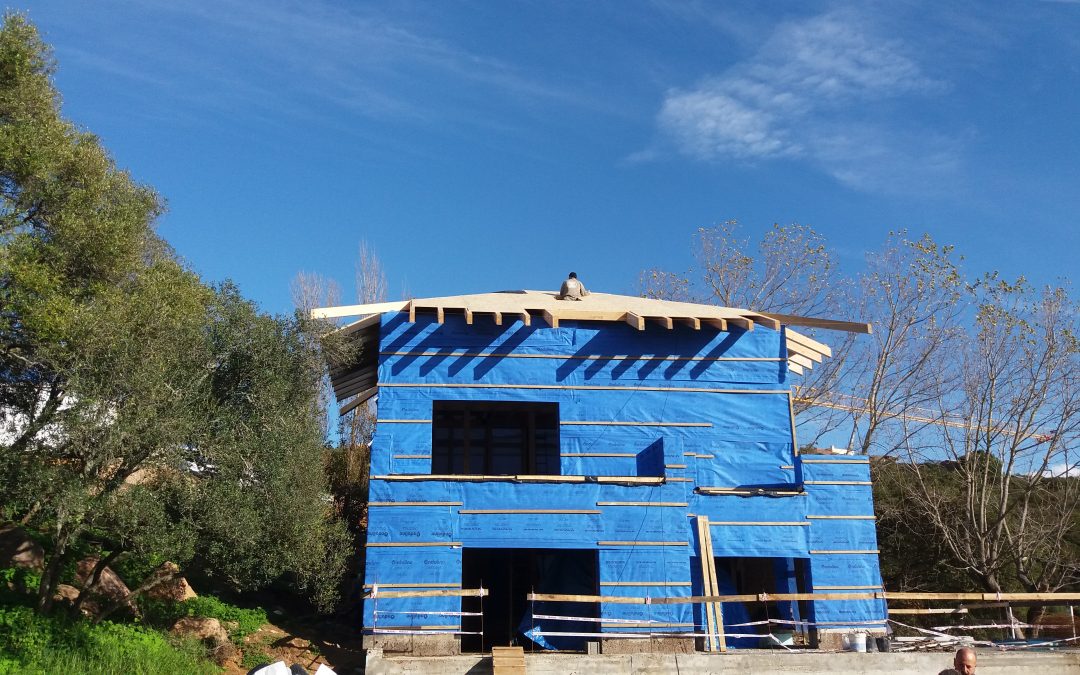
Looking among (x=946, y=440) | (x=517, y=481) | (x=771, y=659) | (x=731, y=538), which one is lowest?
(x=771, y=659)

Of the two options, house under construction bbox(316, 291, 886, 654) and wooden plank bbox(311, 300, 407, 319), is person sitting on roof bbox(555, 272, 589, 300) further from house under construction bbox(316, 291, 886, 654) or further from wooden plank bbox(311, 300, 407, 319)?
wooden plank bbox(311, 300, 407, 319)

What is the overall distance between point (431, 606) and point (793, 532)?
7922mm

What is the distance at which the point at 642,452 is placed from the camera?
19156 mm

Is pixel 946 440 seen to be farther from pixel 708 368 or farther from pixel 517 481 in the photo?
pixel 517 481

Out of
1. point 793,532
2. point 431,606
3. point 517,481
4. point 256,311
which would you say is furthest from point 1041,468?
point 256,311

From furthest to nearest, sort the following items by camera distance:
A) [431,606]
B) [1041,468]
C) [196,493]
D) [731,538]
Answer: [1041,468] < [731,538] < [431,606] < [196,493]

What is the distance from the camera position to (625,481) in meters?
17.9

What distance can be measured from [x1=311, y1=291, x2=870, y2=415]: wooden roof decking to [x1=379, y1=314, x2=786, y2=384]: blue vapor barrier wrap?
0.29m

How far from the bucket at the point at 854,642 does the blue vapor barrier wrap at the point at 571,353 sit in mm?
5824

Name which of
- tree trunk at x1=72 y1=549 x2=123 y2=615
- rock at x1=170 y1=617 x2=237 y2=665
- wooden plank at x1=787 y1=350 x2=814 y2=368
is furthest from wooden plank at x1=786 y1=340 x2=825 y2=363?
tree trunk at x1=72 y1=549 x2=123 y2=615

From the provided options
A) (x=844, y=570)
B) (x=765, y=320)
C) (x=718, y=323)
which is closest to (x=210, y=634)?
(x=718, y=323)

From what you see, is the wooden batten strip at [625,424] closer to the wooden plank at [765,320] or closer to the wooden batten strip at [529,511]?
the wooden batten strip at [529,511]

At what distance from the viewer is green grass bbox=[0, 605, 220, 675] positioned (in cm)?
1391

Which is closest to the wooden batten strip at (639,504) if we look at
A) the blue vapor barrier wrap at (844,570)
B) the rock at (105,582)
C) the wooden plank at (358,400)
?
the blue vapor barrier wrap at (844,570)
